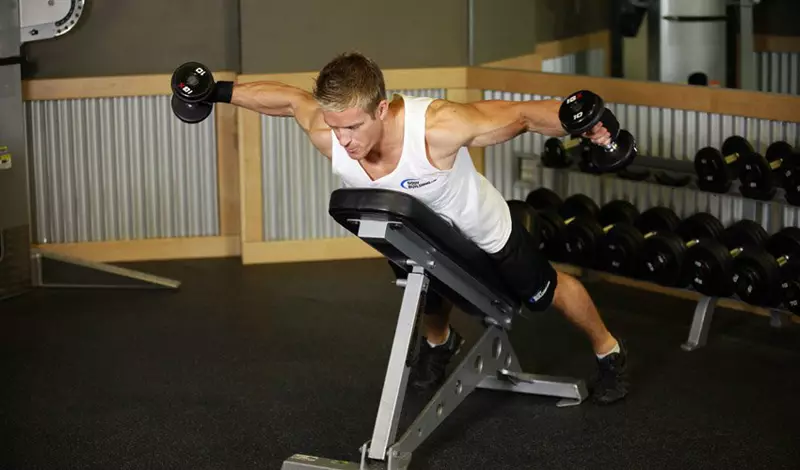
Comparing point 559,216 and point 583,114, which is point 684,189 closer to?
point 559,216

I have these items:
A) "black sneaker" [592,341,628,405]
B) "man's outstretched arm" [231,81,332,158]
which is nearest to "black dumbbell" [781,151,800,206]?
"black sneaker" [592,341,628,405]

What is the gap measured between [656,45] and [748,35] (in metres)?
0.38

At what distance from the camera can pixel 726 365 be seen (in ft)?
13.5

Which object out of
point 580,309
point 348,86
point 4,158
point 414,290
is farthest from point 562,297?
point 4,158

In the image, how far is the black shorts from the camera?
348 centimetres

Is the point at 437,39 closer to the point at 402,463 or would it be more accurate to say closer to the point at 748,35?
the point at 748,35

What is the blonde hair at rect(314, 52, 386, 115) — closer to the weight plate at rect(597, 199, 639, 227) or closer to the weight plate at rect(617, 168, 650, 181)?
the weight plate at rect(597, 199, 639, 227)

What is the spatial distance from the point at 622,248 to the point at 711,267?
1.15 ft

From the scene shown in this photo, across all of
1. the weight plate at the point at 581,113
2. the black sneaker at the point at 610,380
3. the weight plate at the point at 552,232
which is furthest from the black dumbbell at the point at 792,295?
the weight plate at the point at 581,113

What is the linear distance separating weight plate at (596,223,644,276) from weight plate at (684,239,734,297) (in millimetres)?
219

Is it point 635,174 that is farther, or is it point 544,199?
point 544,199

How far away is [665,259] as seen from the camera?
4.29 m

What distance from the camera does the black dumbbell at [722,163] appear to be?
426cm

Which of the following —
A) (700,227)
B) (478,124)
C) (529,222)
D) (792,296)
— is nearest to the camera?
(478,124)
